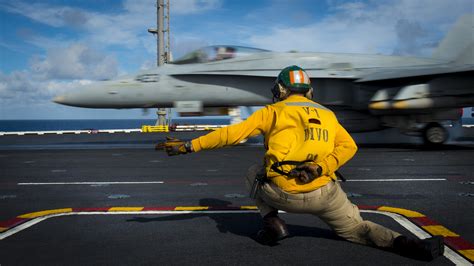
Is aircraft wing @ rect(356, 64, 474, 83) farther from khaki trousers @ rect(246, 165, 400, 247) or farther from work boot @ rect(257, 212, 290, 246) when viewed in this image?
work boot @ rect(257, 212, 290, 246)

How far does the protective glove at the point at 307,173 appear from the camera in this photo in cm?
331

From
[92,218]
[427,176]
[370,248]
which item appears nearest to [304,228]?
[370,248]

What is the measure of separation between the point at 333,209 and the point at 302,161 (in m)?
0.56

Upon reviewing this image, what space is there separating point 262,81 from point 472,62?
957 cm

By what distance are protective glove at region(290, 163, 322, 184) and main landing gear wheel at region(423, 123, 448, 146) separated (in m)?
14.7

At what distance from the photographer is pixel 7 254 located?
11.5 ft

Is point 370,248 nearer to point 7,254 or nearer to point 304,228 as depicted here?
point 304,228

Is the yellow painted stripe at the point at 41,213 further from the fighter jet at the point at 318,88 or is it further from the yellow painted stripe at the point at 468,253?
the fighter jet at the point at 318,88

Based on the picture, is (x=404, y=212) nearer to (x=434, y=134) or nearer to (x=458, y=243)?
(x=458, y=243)

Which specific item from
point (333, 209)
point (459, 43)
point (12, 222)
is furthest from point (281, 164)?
point (459, 43)

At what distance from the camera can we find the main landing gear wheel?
16.0 meters

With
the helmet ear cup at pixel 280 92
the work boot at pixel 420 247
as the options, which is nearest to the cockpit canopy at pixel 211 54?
the helmet ear cup at pixel 280 92

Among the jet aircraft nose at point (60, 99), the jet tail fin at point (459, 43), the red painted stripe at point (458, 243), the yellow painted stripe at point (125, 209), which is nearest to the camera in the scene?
the red painted stripe at point (458, 243)

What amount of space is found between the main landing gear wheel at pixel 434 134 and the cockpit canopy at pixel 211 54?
26.6 feet
